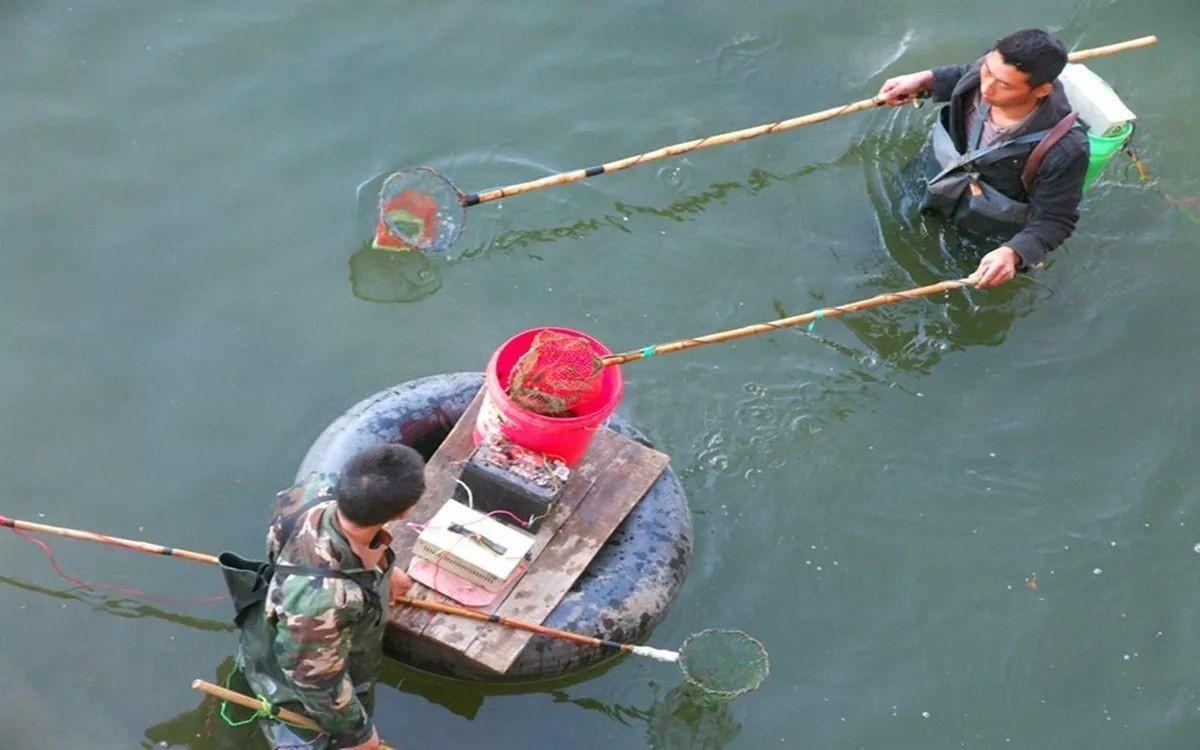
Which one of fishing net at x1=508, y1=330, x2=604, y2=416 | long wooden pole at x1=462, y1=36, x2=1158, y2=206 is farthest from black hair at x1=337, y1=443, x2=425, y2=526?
long wooden pole at x1=462, y1=36, x2=1158, y2=206

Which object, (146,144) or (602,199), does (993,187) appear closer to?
(602,199)

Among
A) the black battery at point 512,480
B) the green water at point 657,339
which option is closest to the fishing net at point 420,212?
the green water at point 657,339

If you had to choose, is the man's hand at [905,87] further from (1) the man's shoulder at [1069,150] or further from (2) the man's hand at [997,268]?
(2) the man's hand at [997,268]

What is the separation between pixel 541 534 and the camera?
18.9 ft

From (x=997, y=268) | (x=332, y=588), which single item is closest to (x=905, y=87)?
(x=997, y=268)

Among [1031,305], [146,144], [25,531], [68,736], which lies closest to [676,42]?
[1031,305]

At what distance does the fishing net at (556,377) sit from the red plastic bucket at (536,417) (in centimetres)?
5

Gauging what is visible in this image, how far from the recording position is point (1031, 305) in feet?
25.6

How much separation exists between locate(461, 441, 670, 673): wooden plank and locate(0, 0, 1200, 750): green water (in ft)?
2.51

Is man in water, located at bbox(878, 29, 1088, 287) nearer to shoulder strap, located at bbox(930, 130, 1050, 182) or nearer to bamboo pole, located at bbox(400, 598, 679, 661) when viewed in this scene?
shoulder strap, located at bbox(930, 130, 1050, 182)

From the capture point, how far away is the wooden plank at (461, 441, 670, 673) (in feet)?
17.8

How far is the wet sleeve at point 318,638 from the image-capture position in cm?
464

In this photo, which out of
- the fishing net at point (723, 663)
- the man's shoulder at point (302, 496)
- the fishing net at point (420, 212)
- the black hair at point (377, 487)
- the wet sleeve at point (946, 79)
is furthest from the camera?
the fishing net at point (420, 212)

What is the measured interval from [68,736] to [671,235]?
4.26m
